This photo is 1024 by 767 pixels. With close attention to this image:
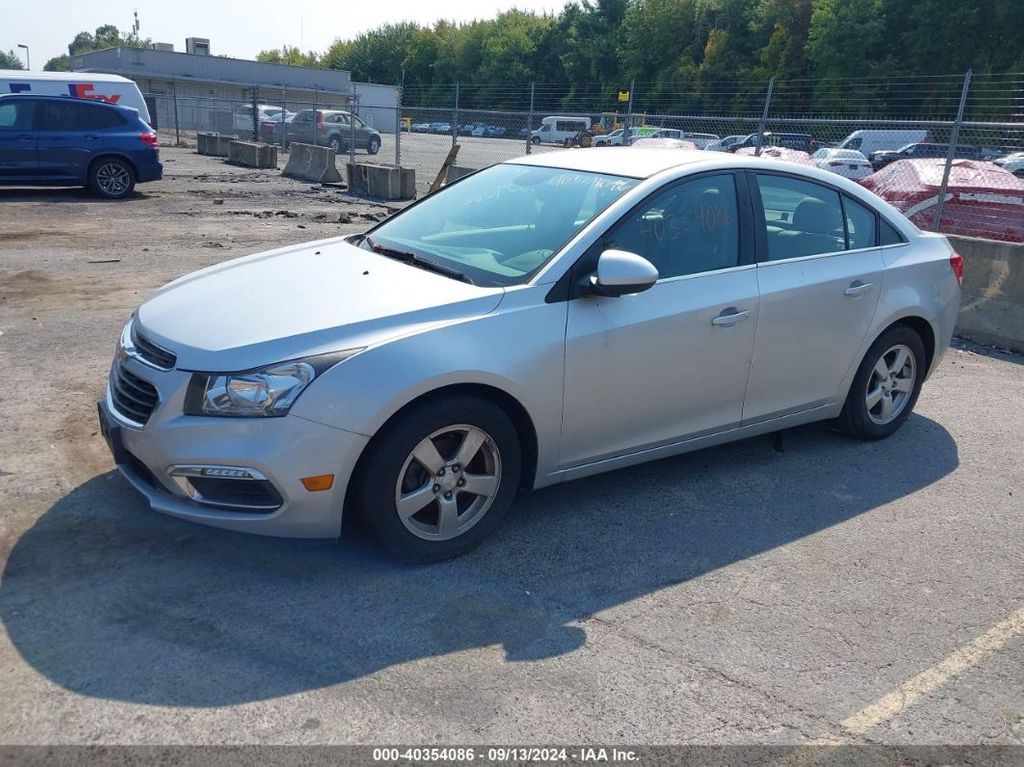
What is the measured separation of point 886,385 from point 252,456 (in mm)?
3910

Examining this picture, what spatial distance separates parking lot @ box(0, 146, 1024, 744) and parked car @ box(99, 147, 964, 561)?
28cm

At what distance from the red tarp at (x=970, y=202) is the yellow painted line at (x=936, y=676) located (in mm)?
8277

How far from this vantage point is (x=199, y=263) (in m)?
10.4

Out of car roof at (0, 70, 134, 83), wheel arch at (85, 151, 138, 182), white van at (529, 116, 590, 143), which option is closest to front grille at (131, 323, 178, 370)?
wheel arch at (85, 151, 138, 182)

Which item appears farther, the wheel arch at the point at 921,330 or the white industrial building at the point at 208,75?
the white industrial building at the point at 208,75

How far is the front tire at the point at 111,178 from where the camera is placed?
625 inches

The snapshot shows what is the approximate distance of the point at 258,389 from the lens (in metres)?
3.42

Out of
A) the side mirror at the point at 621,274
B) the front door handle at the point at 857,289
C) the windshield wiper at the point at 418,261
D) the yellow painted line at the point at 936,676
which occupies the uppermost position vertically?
the side mirror at the point at 621,274

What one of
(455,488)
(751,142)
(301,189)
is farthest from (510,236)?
(751,142)

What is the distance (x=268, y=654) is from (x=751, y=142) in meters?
29.5

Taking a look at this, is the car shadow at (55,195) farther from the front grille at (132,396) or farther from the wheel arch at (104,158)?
the front grille at (132,396)

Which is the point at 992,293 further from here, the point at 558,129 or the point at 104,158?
the point at 558,129

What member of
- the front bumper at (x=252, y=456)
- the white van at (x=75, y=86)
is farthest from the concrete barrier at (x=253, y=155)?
the front bumper at (x=252, y=456)

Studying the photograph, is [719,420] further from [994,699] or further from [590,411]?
[994,699]
